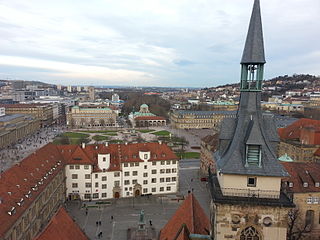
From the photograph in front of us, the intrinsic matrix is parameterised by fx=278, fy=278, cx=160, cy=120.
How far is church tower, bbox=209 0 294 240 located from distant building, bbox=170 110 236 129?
15647 cm

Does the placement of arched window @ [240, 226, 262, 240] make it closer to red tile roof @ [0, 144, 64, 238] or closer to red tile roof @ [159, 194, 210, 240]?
red tile roof @ [159, 194, 210, 240]

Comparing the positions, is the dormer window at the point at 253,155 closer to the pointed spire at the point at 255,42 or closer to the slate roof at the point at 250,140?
the slate roof at the point at 250,140

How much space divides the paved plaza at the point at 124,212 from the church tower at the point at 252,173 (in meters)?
31.0

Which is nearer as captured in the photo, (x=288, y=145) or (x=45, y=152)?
(x=45, y=152)

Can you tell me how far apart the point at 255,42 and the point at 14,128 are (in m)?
131

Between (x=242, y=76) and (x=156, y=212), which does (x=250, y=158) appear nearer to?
(x=242, y=76)

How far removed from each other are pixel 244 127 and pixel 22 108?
18949 cm

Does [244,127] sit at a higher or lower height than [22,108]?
higher

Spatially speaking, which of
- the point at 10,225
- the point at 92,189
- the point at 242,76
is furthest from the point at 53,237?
the point at 92,189

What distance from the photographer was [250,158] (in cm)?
1814

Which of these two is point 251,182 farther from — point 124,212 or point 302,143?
point 302,143

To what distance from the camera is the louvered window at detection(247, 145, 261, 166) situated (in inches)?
707

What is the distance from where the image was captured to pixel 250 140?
17.6 m

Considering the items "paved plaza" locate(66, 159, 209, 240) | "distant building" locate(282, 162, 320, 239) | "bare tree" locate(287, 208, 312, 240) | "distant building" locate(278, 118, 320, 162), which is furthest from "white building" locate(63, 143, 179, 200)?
"distant building" locate(278, 118, 320, 162)
